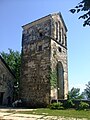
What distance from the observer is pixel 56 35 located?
→ 24438mm

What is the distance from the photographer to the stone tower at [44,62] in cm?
2184

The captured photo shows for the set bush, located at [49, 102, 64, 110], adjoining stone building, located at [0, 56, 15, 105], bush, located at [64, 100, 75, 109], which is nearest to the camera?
bush, located at [49, 102, 64, 110]

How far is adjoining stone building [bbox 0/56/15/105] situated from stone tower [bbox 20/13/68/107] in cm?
257

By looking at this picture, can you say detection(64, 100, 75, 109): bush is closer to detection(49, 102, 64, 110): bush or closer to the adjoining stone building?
detection(49, 102, 64, 110): bush

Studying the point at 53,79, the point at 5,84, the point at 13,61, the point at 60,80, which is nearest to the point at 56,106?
the point at 53,79

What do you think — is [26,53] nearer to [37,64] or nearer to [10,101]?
[37,64]

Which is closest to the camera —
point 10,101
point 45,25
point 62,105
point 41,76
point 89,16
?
point 89,16

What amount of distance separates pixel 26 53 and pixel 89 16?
2051cm

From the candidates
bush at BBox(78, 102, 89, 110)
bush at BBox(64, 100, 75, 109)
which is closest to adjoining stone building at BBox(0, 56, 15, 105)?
bush at BBox(64, 100, 75, 109)

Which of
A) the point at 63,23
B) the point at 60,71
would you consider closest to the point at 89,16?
the point at 60,71

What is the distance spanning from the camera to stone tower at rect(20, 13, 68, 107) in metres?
21.8

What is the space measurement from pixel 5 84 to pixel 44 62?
22.3 feet

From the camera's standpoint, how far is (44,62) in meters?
22.6

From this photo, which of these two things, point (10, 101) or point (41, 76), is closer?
point (41, 76)
